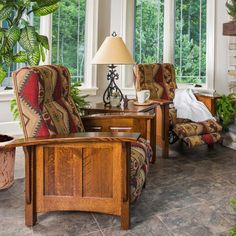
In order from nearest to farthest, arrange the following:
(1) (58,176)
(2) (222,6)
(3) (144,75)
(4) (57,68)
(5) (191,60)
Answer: (1) (58,176) < (4) (57,68) < (3) (144,75) < (2) (222,6) < (5) (191,60)

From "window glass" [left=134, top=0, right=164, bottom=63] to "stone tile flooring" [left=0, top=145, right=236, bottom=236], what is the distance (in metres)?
2.36

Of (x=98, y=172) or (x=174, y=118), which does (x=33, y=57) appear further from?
(x=174, y=118)

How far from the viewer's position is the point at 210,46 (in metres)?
4.59

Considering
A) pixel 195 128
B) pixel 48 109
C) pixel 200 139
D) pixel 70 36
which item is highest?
pixel 70 36

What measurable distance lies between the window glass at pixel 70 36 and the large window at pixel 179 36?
2.90 ft

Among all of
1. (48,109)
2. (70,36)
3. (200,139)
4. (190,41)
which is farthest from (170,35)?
(48,109)

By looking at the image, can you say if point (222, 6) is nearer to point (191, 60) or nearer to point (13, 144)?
point (191, 60)

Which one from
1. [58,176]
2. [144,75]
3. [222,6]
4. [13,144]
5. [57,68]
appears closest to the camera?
[13,144]

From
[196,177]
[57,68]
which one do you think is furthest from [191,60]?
[57,68]

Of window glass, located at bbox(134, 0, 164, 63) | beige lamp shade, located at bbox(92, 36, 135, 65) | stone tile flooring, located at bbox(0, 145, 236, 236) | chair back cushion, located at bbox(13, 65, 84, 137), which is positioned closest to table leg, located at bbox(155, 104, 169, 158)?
stone tile flooring, located at bbox(0, 145, 236, 236)

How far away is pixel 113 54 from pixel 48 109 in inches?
43.7

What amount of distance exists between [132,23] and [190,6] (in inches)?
36.2

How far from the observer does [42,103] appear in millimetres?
2039

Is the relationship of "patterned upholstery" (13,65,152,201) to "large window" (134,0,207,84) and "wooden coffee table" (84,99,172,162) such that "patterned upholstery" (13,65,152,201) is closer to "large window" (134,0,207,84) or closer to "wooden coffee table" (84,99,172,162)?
"wooden coffee table" (84,99,172,162)
